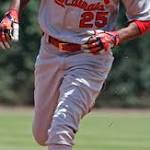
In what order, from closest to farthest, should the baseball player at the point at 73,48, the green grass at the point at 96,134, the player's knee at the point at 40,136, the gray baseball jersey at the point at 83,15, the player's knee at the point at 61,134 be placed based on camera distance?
1. the player's knee at the point at 61,134
2. the baseball player at the point at 73,48
3. the gray baseball jersey at the point at 83,15
4. the player's knee at the point at 40,136
5. the green grass at the point at 96,134

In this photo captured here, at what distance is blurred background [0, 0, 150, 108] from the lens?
20.6 m

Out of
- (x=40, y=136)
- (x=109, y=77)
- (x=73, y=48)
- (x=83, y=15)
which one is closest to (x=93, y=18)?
(x=83, y=15)

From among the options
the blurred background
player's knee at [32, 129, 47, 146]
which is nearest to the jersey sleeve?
player's knee at [32, 129, 47, 146]

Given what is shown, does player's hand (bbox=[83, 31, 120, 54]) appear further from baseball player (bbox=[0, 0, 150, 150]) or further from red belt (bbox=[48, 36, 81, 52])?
red belt (bbox=[48, 36, 81, 52])

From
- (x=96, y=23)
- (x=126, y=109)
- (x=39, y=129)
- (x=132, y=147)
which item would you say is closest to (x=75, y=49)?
(x=96, y=23)

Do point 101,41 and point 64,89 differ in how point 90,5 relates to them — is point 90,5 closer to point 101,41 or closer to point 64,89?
point 101,41

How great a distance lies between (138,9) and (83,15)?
43 centimetres

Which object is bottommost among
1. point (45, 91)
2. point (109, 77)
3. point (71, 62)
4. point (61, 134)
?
point (109, 77)

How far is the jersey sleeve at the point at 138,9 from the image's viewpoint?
20.4 ft

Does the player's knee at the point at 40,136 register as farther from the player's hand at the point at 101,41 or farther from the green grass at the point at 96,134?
the green grass at the point at 96,134

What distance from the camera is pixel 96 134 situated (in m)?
13.0

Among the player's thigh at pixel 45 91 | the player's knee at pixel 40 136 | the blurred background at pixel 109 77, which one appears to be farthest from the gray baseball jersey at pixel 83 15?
the blurred background at pixel 109 77

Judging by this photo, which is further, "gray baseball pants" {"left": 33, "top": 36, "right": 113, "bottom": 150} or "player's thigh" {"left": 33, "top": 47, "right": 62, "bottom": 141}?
"player's thigh" {"left": 33, "top": 47, "right": 62, "bottom": 141}

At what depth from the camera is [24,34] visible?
20.7 metres
